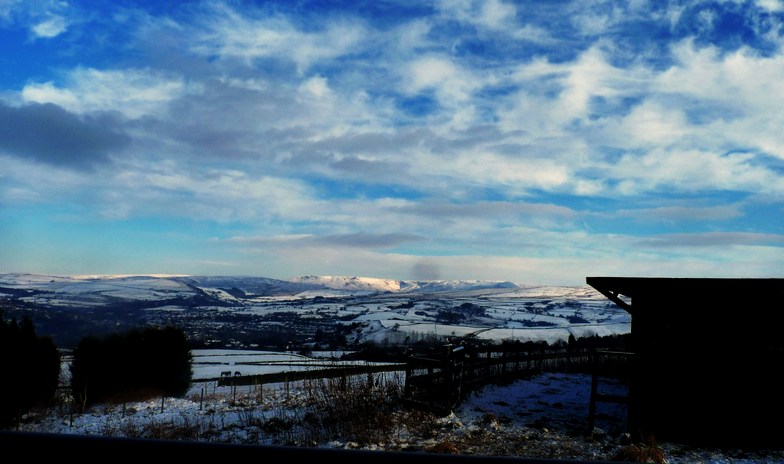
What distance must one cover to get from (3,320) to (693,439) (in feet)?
73.0

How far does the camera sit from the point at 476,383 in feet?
59.7

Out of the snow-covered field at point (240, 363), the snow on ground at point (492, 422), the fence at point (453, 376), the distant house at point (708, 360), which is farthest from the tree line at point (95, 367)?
the distant house at point (708, 360)

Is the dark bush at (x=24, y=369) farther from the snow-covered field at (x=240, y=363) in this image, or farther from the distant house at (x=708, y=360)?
the distant house at (x=708, y=360)

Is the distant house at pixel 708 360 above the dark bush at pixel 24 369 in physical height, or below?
above

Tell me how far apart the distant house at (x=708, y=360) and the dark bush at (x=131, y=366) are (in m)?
19.1

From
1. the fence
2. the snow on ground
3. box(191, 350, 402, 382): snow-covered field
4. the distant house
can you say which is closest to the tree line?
the snow on ground

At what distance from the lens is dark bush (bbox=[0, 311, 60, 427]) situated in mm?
17484

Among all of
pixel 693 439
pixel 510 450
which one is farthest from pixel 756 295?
pixel 510 450

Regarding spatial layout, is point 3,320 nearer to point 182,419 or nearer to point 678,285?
point 182,419

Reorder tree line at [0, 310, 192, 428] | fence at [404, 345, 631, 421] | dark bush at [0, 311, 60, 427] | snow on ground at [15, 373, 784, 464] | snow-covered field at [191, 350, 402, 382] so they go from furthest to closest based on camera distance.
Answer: snow-covered field at [191, 350, 402, 382]
tree line at [0, 310, 192, 428]
dark bush at [0, 311, 60, 427]
fence at [404, 345, 631, 421]
snow on ground at [15, 373, 784, 464]

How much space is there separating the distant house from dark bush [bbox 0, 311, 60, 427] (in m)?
18.9

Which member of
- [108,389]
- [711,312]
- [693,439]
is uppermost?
[711,312]

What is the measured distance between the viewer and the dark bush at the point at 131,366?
21.2m

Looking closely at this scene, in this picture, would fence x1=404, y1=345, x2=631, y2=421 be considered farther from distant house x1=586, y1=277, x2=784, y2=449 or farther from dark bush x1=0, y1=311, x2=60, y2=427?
dark bush x1=0, y1=311, x2=60, y2=427
